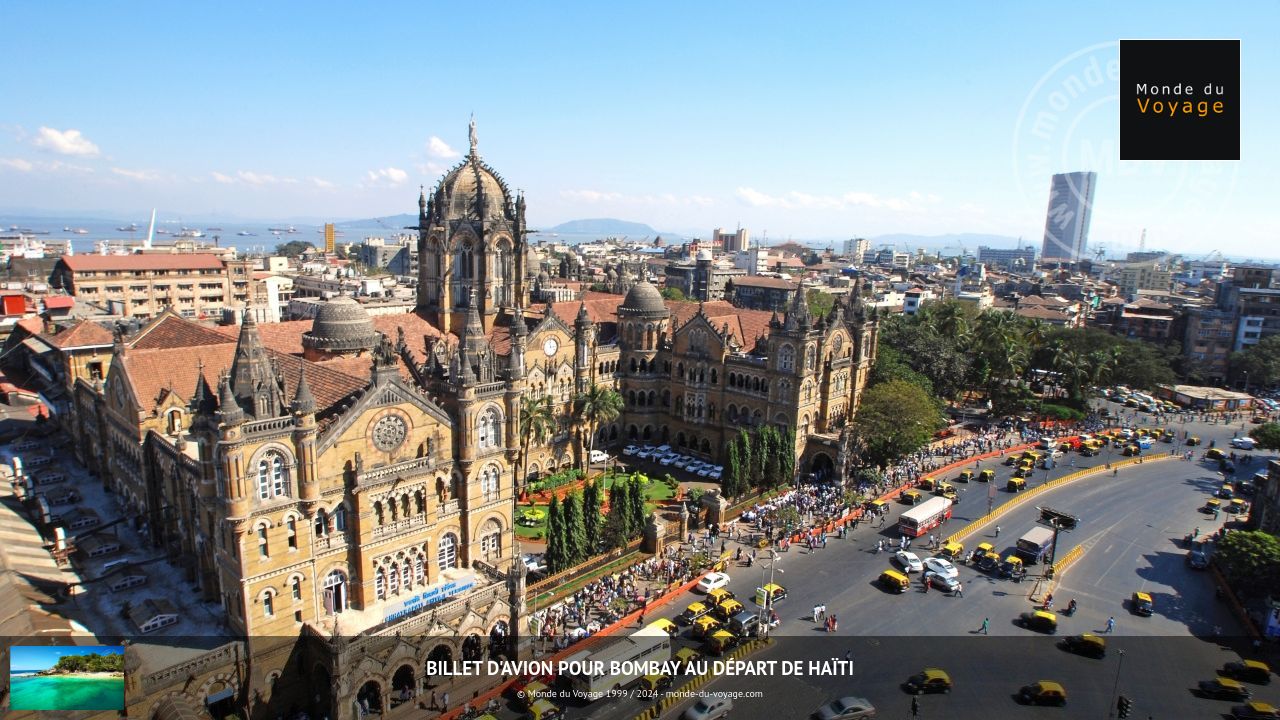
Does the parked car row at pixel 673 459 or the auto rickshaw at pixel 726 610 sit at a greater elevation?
the parked car row at pixel 673 459

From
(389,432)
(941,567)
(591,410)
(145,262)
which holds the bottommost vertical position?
(941,567)

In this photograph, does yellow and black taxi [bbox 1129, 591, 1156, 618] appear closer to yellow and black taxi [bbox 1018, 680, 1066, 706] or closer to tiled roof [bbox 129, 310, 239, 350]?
yellow and black taxi [bbox 1018, 680, 1066, 706]

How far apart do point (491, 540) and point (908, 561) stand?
1062 inches

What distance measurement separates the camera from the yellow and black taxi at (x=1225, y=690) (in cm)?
3569

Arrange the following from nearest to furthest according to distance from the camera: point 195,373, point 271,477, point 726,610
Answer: point 271,477
point 726,610
point 195,373

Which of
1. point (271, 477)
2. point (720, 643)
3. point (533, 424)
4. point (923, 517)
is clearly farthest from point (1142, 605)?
point (271, 477)

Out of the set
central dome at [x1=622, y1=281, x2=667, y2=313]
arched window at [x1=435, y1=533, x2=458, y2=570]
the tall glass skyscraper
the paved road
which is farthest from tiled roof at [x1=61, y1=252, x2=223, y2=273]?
the tall glass skyscraper

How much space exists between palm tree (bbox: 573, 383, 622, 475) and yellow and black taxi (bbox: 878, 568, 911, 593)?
27.7 m

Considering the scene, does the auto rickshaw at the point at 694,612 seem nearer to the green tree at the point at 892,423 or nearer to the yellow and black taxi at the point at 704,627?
the yellow and black taxi at the point at 704,627

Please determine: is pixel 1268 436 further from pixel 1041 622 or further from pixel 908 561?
pixel 908 561

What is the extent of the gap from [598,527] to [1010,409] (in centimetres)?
6171

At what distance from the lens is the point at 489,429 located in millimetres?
41812

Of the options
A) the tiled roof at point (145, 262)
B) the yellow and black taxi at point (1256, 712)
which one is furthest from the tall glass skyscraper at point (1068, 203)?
the tiled roof at point (145, 262)

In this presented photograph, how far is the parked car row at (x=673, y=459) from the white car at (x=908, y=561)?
794 inches
